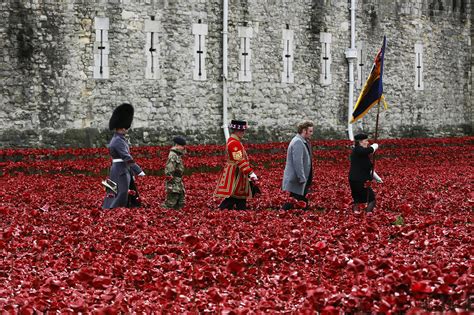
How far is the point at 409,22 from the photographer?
28781 mm

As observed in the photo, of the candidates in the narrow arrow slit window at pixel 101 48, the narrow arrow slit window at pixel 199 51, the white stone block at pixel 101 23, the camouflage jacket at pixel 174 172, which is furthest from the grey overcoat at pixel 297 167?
the narrow arrow slit window at pixel 199 51

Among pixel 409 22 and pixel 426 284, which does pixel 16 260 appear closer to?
pixel 426 284

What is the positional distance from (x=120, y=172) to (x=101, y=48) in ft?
33.4

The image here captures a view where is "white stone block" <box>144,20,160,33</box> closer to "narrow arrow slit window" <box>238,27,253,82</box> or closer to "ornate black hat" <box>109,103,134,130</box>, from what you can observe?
"narrow arrow slit window" <box>238,27,253,82</box>

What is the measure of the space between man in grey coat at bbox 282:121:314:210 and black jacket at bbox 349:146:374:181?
605mm

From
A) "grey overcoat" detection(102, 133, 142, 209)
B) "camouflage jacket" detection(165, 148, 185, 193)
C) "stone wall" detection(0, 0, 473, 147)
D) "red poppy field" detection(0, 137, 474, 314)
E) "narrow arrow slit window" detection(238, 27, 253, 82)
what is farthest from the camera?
"narrow arrow slit window" detection(238, 27, 253, 82)

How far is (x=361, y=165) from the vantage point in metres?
11.6

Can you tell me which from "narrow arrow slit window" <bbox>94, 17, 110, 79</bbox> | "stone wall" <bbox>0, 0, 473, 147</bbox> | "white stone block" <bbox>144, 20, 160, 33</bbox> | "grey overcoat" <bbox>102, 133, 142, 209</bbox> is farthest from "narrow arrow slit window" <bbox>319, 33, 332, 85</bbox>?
"grey overcoat" <bbox>102, 133, 142, 209</bbox>

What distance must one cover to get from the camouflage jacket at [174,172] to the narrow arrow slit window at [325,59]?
14.2m

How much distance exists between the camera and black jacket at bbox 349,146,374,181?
38.0 ft

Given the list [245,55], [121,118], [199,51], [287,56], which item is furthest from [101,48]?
[121,118]

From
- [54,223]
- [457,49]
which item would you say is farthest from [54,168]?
[457,49]

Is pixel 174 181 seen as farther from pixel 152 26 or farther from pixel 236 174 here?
Answer: pixel 152 26

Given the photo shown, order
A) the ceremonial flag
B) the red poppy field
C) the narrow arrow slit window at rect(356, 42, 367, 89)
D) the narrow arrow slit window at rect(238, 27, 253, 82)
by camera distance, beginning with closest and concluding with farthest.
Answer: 1. the red poppy field
2. the ceremonial flag
3. the narrow arrow slit window at rect(238, 27, 253, 82)
4. the narrow arrow slit window at rect(356, 42, 367, 89)
